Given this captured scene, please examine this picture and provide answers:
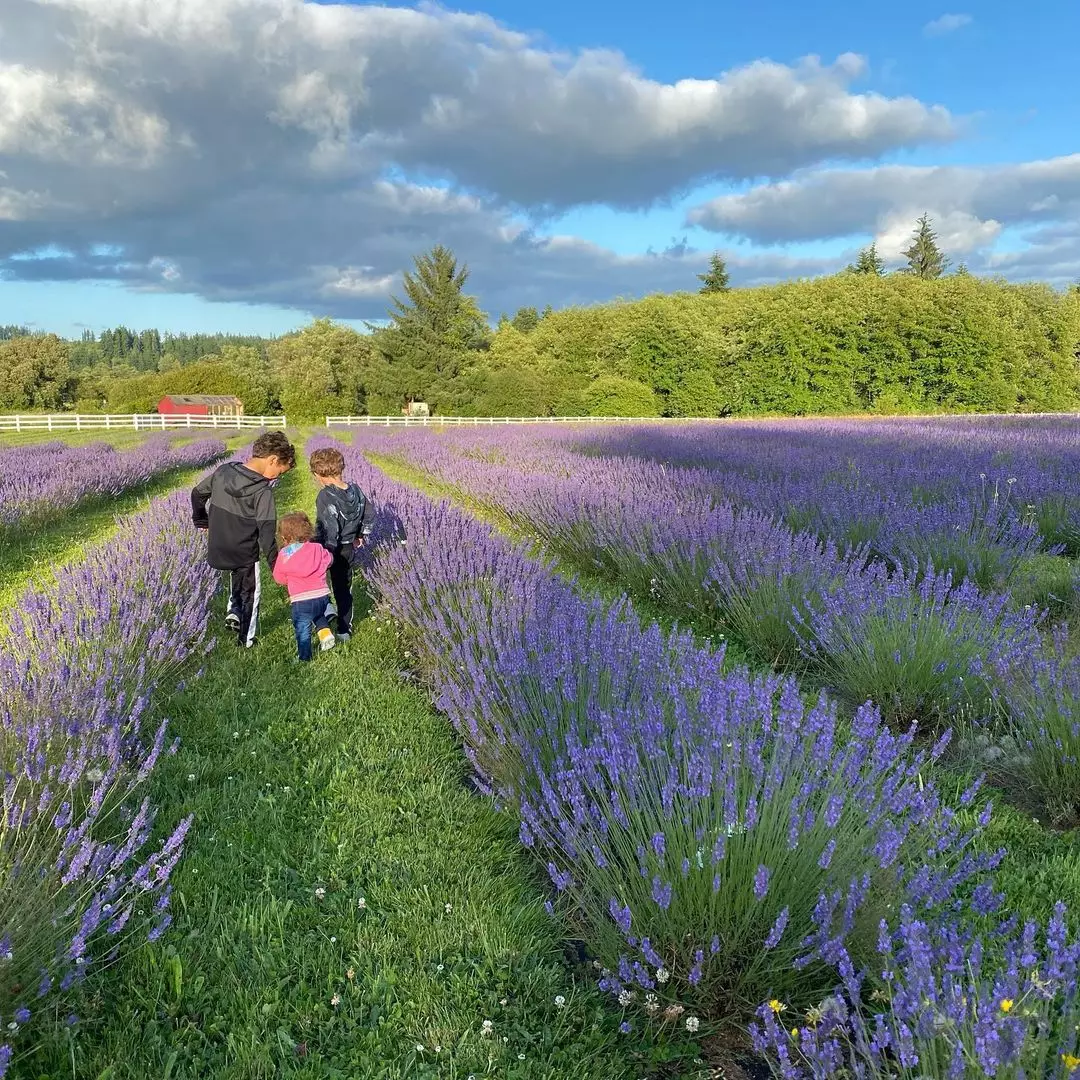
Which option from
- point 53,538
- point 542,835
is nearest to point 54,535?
point 53,538

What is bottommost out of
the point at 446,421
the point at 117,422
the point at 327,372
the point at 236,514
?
the point at 236,514

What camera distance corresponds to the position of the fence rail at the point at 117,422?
31.7m

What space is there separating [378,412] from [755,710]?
51750 millimetres

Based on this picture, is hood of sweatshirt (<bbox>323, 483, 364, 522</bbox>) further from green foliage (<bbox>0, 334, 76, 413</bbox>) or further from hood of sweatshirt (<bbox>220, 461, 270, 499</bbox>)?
green foliage (<bbox>0, 334, 76, 413</bbox>)

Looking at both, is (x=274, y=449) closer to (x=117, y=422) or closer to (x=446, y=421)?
(x=446, y=421)

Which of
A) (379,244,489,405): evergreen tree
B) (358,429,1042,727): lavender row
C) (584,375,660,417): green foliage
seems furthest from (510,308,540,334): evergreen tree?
(358,429,1042,727): lavender row

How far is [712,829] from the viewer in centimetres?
182

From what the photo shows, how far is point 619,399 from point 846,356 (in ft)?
44.9

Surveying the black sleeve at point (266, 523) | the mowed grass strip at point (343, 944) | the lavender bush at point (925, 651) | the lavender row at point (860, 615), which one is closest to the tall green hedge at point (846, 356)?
the lavender row at point (860, 615)

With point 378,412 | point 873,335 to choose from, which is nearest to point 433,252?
point 378,412

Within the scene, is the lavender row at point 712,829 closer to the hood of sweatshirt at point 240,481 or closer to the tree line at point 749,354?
the hood of sweatshirt at point 240,481

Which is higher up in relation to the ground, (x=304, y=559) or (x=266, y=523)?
(x=266, y=523)

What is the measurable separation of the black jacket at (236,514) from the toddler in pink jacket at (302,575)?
0.17 m

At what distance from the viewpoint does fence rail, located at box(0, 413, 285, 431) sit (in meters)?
31.7
